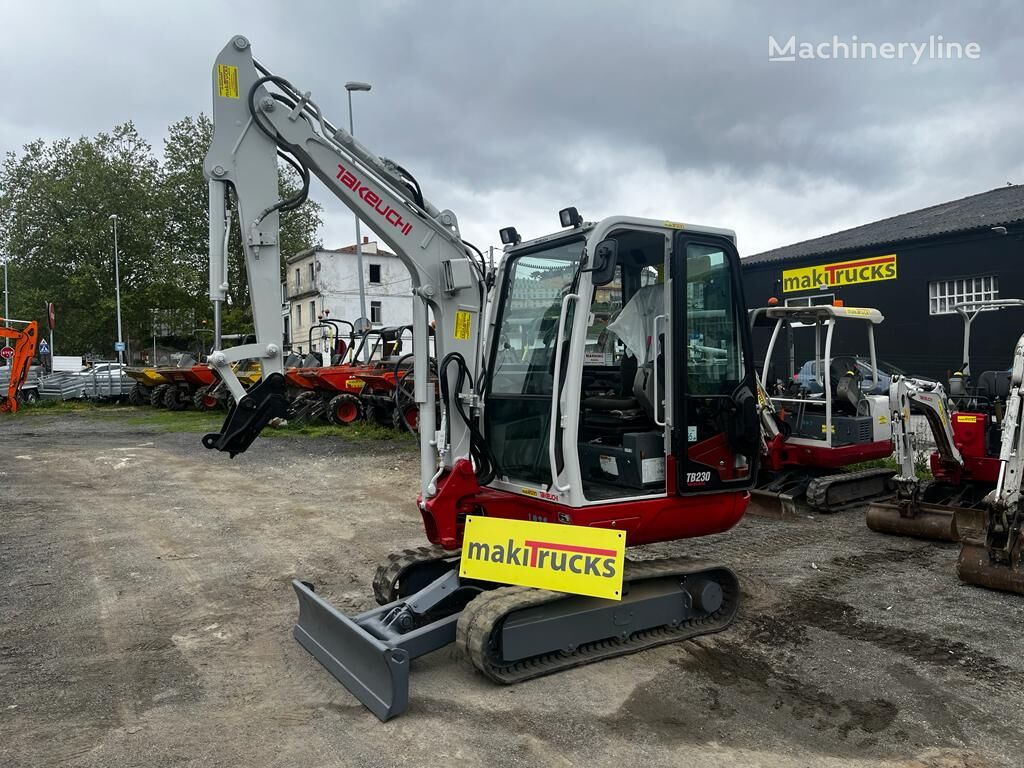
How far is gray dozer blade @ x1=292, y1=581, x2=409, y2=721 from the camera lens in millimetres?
3744

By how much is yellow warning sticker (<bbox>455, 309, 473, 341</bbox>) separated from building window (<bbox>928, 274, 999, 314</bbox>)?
574 inches

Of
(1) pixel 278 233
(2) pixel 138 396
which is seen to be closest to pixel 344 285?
(2) pixel 138 396

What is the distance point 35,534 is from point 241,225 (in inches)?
206

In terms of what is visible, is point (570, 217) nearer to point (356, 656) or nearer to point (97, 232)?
point (356, 656)

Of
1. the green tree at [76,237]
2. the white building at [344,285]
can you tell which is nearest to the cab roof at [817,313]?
the white building at [344,285]

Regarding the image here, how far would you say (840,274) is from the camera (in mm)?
19516

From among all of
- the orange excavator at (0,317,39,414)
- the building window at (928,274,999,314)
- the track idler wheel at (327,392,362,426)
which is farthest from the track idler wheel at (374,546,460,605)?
the orange excavator at (0,317,39,414)

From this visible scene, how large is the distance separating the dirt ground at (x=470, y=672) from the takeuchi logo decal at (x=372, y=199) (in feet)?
8.28

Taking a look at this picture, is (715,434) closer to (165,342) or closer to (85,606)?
(85,606)

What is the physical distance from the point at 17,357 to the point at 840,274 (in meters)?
23.4

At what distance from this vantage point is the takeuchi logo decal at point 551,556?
14.0ft

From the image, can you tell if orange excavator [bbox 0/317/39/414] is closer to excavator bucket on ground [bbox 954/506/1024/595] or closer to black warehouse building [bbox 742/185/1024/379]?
black warehouse building [bbox 742/185/1024/379]

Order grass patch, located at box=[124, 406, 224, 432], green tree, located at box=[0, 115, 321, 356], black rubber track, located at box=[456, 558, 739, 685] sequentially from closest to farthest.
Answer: black rubber track, located at box=[456, 558, 739, 685] → grass patch, located at box=[124, 406, 224, 432] → green tree, located at box=[0, 115, 321, 356]

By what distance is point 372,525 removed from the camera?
825cm
